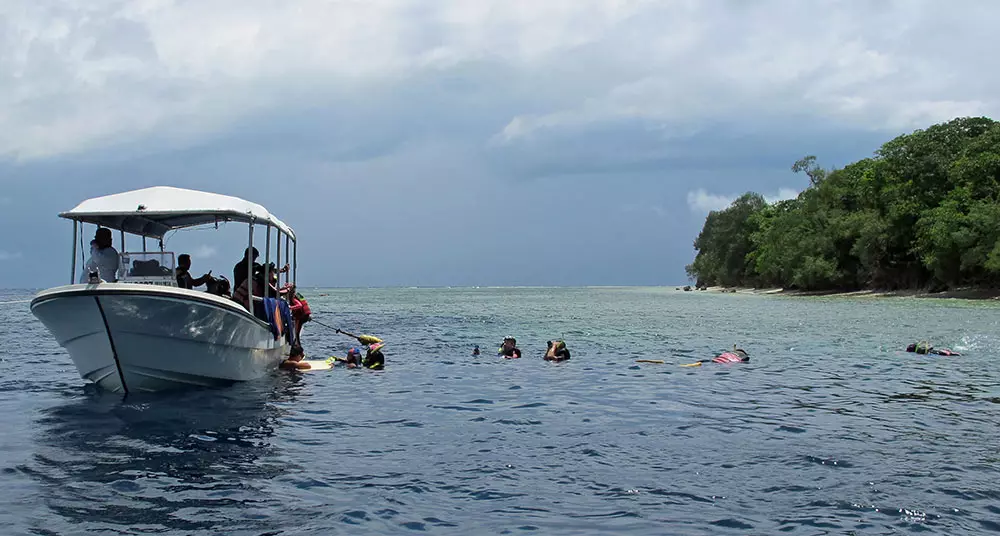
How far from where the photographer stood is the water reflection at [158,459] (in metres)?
7.71

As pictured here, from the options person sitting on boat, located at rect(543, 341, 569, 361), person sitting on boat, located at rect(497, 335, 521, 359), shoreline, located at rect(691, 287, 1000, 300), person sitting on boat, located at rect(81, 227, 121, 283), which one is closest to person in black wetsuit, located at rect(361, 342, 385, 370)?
person sitting on boat, located at rect(497, 335, 521, 359)

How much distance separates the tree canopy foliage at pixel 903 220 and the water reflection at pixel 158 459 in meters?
59.4

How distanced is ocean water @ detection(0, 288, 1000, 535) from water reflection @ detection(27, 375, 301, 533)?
1.6 inches


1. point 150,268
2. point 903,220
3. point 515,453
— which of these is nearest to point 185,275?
point 150,268

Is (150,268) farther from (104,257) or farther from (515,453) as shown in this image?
(515,453)

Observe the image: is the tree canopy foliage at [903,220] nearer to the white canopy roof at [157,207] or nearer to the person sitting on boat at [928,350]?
the person sitting on boat at [928,350]

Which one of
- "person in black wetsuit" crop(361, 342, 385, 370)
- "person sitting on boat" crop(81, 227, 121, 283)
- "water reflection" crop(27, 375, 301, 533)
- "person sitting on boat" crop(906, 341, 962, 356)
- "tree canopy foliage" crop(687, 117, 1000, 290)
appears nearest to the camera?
"water reflection" crop(27, 375, 301, 533)

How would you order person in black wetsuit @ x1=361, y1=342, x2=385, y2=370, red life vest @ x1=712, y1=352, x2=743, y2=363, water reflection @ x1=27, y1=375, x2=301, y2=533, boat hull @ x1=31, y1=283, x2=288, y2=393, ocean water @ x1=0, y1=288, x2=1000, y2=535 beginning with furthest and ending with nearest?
red life vest @ x1=712, y1=352, x2=743, y2=363, person in black wetsuit @ x1=361, y1=342, x2=385, y2=370, boat hull @ x1=31, y1=283, x2=288, y2=393, water reflection @ x1=27, y1=375, x2=301, y2=533, ocean water @ x1=0, y1=288, x2=1000, y2=535

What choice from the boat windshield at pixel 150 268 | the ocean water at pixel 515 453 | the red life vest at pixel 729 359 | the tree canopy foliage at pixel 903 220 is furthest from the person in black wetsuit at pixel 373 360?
the tree canopy foliage at pixel 903 220

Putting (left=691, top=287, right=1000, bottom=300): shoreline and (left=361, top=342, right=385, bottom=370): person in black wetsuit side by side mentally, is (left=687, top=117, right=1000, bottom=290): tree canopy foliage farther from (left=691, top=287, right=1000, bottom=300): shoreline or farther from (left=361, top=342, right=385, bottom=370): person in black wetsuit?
(left=361, top=342, right=385, bottom=370): person in black wetsuit

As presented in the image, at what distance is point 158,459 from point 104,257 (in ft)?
20.3

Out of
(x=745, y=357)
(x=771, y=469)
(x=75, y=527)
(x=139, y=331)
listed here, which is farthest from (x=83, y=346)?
(x=745, y=357)

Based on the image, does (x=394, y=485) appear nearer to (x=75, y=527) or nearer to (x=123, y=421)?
(x=75, y=527)

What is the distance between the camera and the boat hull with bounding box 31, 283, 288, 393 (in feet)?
43.7
